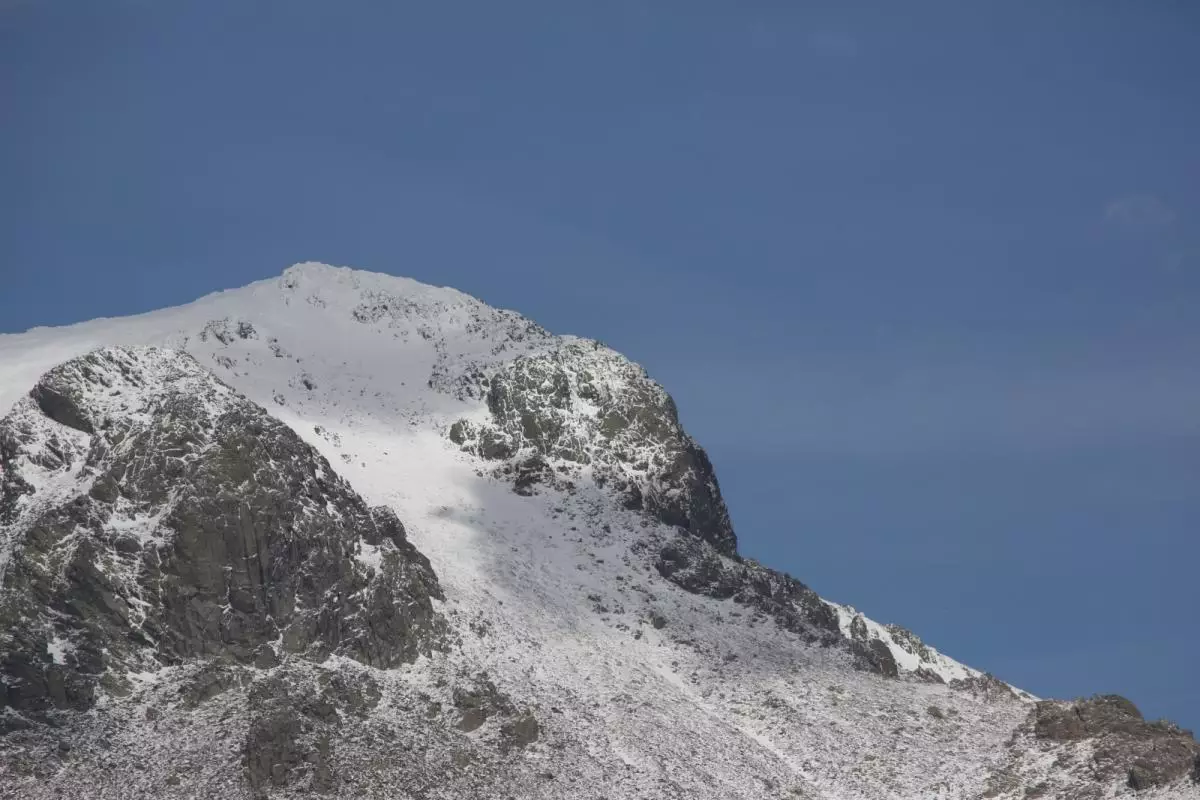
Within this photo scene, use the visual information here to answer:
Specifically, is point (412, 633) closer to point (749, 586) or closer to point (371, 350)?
point (749, 586)

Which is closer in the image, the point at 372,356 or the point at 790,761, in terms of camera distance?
the point at 790,761

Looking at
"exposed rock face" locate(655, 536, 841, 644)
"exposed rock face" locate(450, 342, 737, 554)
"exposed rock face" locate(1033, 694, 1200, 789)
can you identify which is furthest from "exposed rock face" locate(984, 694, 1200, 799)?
"exposed rock face" locate(450, 342, 737, 554)

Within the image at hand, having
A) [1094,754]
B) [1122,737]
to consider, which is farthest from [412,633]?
[1122,737]

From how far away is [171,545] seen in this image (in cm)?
9650

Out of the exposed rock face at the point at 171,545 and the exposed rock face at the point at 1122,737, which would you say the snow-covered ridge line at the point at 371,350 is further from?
the exposed rock face at the point at 1122,737

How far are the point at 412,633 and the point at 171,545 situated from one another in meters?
15.8

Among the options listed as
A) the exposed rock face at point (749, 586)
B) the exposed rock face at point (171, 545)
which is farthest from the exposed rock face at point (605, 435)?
the exposed rock face at point (171, 545)

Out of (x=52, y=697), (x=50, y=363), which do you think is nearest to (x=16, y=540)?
(x=52, y=697)

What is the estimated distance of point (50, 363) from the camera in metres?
122

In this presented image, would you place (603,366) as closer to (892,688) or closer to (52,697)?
(892,688)

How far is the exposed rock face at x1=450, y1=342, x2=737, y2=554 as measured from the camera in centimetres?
13275

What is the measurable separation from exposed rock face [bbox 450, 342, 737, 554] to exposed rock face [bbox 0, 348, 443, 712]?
2680 centimetres

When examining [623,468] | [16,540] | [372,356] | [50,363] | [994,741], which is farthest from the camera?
[372,356]

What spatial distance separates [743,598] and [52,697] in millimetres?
54709
